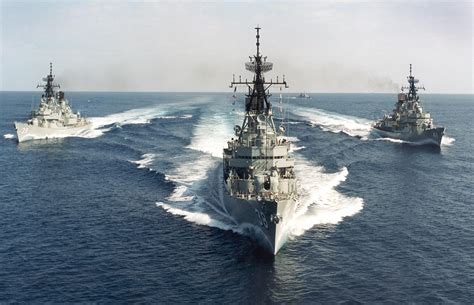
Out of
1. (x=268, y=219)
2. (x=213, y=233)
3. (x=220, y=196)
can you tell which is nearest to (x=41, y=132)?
(x=220, y=196)

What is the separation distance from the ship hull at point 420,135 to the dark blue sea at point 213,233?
14941 mm

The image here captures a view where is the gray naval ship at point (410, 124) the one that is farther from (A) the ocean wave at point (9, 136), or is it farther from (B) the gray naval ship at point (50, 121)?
(A) the ocean wave at point (9, 136)

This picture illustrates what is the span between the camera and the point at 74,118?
140 m

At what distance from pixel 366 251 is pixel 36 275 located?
32.0m

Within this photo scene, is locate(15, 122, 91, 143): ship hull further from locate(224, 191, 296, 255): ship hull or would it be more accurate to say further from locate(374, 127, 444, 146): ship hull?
locate(224, 191, 296, 255): ship hull

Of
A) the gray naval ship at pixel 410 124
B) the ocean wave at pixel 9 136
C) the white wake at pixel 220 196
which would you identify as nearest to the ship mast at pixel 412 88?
the gray naval ship at pixel 410 124

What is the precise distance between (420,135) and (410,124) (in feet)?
23.0

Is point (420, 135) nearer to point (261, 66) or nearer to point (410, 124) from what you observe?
point (410, 124)

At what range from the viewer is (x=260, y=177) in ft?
165

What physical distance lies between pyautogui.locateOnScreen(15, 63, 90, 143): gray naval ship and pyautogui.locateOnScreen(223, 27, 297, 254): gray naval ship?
83012 millimetres

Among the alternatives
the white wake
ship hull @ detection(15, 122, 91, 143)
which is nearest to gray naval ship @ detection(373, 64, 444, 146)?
the white wake

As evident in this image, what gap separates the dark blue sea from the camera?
38.5m

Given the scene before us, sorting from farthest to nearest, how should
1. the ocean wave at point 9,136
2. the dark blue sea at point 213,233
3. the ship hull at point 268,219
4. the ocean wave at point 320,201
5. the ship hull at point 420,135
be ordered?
the ocean wave at point 9,136, the ship hull at point 420,135, the ocean wave at point 320,201, the ship hull at point 268,219, the dark blue sea at point 213,233

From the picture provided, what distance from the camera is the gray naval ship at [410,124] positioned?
11820cm
